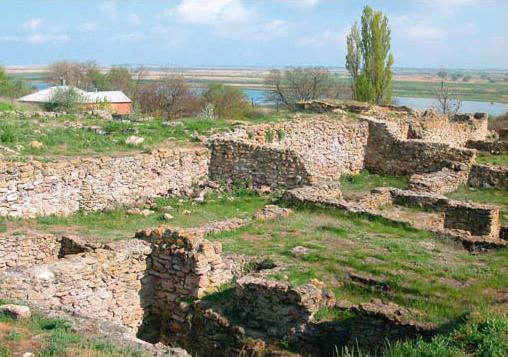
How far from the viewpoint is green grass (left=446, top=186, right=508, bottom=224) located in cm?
1502

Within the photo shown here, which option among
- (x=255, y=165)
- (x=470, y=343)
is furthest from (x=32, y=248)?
(x=470, y=343)

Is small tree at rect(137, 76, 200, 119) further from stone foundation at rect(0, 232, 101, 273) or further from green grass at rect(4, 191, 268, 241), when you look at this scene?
stone foundation at rect(0, 232, 101, 273)

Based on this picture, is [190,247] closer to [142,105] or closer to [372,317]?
[372,317]

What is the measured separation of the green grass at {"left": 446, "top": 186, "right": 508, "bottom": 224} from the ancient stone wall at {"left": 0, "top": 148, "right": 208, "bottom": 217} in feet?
22.4

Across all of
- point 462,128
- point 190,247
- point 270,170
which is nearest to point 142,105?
point 462,128

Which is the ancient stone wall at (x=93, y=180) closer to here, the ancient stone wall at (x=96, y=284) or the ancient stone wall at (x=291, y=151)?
the ancient stone wall at (x=291, y=151)

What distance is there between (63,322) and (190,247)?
2.82 m

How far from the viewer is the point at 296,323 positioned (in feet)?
25.2

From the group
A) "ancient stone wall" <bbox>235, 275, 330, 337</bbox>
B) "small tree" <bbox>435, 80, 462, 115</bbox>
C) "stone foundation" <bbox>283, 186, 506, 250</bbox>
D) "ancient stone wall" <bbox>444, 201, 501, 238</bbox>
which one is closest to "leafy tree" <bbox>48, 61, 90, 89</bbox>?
"small tree" <bbox>435, 80, 462, 115</bbox>

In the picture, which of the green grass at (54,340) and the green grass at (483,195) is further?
the green grass at (483,195)

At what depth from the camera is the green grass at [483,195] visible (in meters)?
15.0

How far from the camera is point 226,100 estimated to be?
58875 millimetres

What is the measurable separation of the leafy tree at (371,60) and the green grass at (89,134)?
24.1 m

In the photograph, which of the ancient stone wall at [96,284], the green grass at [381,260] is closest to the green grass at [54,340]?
the ancient stone wall at [96,284]
